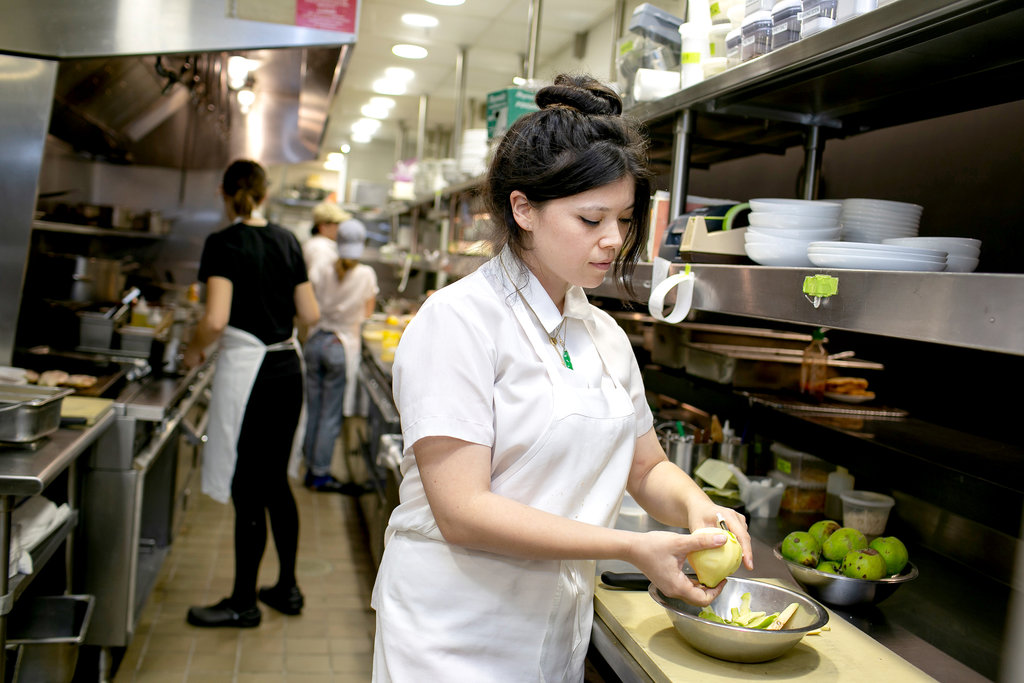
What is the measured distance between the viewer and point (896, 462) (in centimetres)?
214

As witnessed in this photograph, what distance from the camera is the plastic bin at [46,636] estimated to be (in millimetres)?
2447

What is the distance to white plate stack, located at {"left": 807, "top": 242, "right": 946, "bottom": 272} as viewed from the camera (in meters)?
1.37

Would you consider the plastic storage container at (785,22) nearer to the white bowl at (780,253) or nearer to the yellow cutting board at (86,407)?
the white bowl at (780,253)

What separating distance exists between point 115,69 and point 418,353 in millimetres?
4053

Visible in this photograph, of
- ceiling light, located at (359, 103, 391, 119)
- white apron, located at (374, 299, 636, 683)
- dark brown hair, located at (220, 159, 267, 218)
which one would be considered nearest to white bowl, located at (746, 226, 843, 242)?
white apron, located at (374, 299, 636, 683)

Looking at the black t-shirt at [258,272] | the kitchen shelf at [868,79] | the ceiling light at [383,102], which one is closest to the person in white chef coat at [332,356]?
the black t-shirt at [258,272]

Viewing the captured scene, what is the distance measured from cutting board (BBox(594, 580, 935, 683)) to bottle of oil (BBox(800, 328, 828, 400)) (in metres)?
1.29

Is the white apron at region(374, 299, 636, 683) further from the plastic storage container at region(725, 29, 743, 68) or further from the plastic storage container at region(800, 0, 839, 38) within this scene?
the plastic storage container at region(725, 29, 743, 68)

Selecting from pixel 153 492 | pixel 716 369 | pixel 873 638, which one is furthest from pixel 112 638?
pixel 873 638

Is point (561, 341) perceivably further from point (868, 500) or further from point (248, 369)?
point (248, 369)

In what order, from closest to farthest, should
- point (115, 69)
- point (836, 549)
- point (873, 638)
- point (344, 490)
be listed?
point (873, 638)
point (836, 549)
point (115, 69)
point (344, 490)

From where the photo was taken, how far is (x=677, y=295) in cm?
193

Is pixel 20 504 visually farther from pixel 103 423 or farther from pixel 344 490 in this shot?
pixel 344 490

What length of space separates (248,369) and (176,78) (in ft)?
4.96
